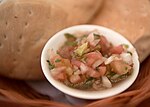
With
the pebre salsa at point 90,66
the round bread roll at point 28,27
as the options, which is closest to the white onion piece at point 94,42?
the pebre salsa at point 90,66

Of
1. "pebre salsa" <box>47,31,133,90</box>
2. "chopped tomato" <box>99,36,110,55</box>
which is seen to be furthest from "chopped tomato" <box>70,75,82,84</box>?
"chopped tomato" <box>99,36,110,55</box>

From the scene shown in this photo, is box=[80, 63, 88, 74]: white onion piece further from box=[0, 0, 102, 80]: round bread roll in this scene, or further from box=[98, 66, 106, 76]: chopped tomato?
box=[0, 0, 102, 80]: round bread roll

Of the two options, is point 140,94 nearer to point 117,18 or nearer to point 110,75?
point 110,75

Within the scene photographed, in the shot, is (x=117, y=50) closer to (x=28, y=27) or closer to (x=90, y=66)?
(x=90, y=66)

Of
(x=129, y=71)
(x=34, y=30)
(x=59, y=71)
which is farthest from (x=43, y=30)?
(x=129, y=71)

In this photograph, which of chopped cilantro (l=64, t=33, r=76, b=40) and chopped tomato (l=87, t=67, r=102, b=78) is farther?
chopped cilantro (l=64, t=33, r=76, b=40)

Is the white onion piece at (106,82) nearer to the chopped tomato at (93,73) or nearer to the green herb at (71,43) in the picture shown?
the chopped tomato at (93,73)
